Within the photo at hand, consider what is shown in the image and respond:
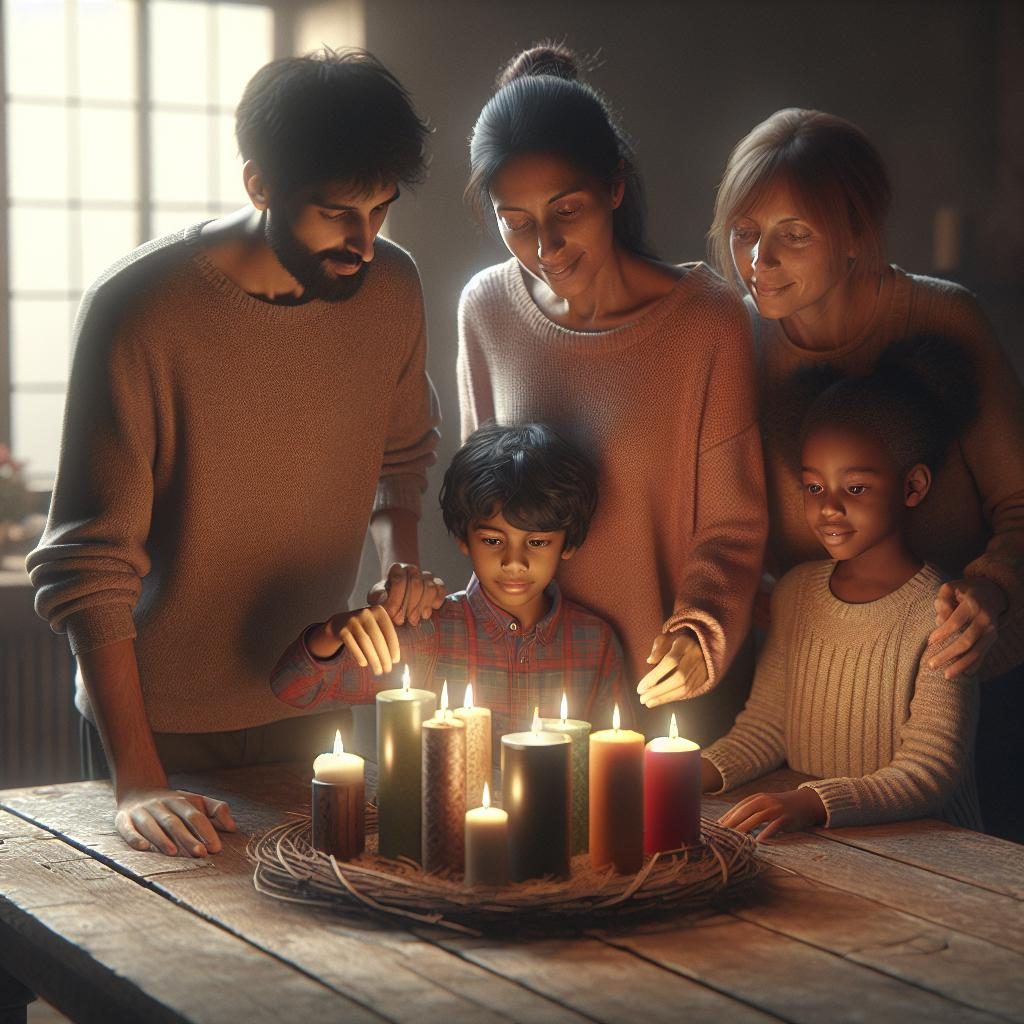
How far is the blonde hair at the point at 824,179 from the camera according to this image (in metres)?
2.07

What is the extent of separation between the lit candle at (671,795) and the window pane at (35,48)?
372 centimetres

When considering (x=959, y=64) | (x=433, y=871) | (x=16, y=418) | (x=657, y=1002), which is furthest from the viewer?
(x=959, y=64)

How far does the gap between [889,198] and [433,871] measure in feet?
3.68

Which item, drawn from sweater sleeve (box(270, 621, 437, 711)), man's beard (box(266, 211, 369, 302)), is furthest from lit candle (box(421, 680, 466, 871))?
man's beard (box(266, 211, 369, 302))

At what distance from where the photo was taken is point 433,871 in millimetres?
1611

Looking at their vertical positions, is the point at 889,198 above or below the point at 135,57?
below

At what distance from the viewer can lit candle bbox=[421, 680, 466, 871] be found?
5.22 feet

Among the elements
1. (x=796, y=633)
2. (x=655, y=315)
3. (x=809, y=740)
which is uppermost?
(x=655, y=315)

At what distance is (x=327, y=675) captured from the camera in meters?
2.00

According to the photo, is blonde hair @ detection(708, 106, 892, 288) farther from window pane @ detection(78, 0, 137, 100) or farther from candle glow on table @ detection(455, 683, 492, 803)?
window pane @ detection(78, 0, 137, 100)

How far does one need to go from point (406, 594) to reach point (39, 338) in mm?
3097

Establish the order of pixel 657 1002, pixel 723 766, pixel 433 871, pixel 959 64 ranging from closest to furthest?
pixel 657 1002, pixel 433 871, pixel 723 766, pixel 959 64

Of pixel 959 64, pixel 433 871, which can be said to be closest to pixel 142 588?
pixel 433 871

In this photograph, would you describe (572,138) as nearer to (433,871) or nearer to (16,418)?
(433,871)
